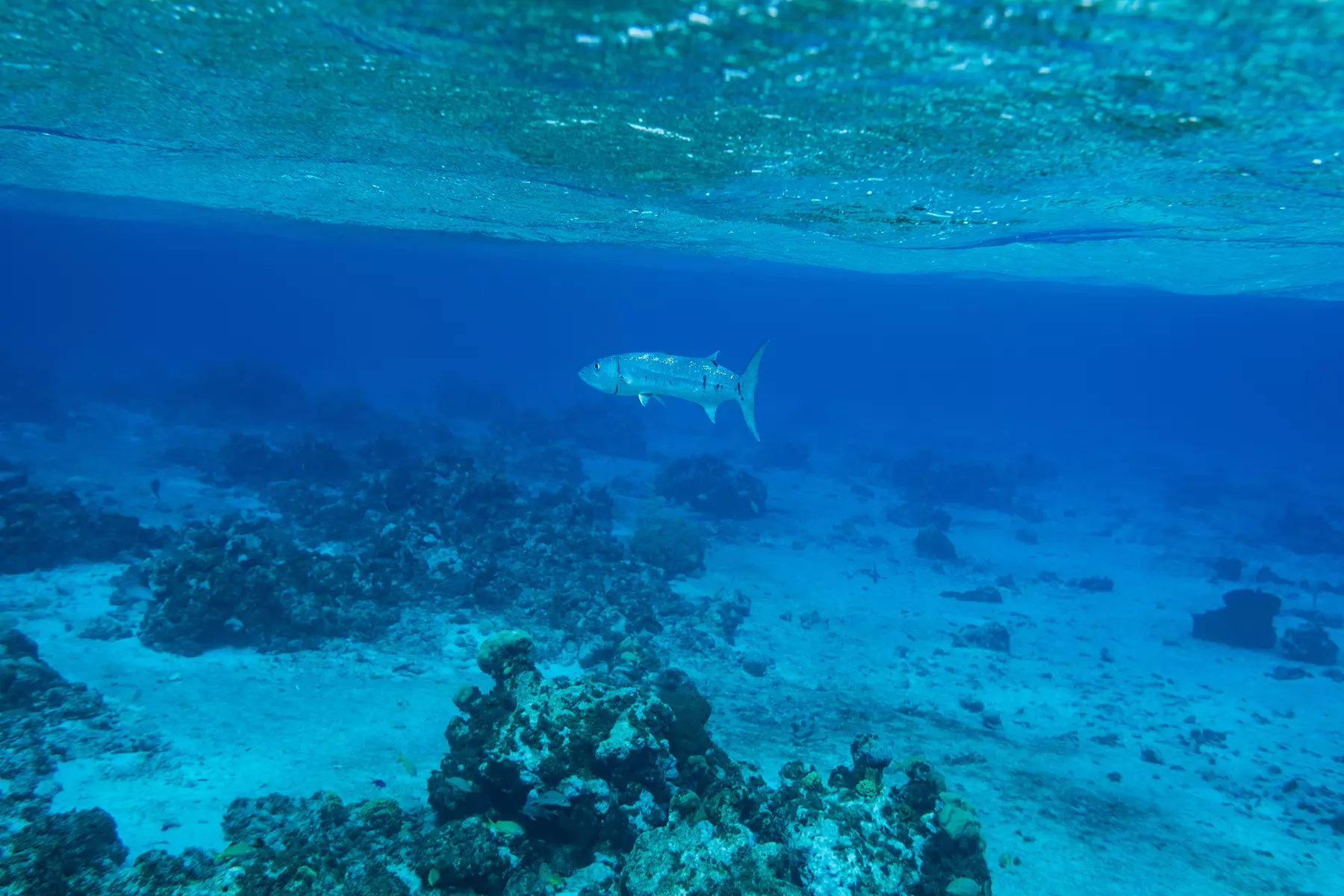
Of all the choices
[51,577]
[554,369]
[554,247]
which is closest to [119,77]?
[51,577]

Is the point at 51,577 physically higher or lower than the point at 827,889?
lower

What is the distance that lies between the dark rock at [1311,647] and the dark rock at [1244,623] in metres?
0.34

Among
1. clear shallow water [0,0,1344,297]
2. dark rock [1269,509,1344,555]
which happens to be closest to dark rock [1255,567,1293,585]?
dark rock [1269,509,1344,555]

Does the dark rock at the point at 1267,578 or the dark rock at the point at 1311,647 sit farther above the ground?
the dark rock at the point at 1311,647

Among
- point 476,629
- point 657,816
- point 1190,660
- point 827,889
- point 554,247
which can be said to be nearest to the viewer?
point 827,889

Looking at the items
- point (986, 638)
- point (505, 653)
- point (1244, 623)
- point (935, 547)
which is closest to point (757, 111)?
point (505, 653)

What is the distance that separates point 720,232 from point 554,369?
6488 cm

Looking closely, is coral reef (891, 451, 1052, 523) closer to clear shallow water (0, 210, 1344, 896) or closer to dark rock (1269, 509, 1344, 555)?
clear shallow water (0, 210, 1344, 896)

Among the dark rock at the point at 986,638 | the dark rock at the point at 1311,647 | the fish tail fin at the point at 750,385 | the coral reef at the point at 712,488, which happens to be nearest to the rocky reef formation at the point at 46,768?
the fish tail fin at the point at 750,385

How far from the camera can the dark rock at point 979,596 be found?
16391mm

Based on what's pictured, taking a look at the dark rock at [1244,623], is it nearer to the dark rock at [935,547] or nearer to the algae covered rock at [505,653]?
the dark rock at [935,547]

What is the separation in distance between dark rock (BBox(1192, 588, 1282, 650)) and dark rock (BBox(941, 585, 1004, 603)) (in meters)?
4.21

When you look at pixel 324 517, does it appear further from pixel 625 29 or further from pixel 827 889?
pixel 827 889

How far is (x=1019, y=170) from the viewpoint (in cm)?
980
